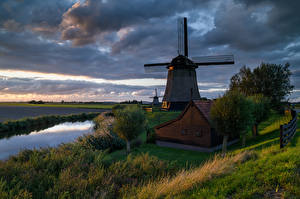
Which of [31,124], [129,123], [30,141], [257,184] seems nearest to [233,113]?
[129,123]

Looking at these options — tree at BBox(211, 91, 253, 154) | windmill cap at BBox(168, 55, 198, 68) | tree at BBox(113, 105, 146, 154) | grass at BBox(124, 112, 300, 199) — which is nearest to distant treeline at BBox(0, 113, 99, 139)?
tree at BBox(113, 105, 146, 154)

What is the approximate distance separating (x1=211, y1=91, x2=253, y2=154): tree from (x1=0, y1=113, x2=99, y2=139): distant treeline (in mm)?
39560

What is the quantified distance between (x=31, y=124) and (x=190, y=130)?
153ft

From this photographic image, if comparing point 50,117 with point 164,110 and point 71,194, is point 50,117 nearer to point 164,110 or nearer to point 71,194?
point 164,110

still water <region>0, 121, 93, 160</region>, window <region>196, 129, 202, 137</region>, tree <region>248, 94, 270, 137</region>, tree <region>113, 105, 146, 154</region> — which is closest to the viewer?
tree <region>113, 105, 146, 154</region>

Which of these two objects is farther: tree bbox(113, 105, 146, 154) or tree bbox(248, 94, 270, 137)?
tree bbox(248, 94, 270, 137)

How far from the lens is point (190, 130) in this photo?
795 inches

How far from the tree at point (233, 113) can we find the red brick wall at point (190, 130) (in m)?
2.90

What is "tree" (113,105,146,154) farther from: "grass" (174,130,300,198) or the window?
"grass" (174,130,300,198)

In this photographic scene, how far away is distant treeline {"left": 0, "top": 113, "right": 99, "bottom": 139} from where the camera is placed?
126ft

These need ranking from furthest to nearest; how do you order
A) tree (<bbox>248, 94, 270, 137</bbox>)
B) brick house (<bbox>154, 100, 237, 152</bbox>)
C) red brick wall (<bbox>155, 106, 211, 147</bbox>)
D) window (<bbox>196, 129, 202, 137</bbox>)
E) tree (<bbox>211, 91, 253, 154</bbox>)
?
1. tree (<bbox>248, 94, 270, 137</bbox>)
2. window (<bbox>196, 129, 202, 137</bbox>)
3. red brick wall (<bbox>155, 106, 211, 147</bbox>)
4. brick house (<bbox>154, 100, 237, 152</bbox>)
5. tree (<bbox>211, 91, 253, 154</bbox>)

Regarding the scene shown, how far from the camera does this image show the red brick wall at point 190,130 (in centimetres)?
1900

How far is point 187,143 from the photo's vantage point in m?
20.5

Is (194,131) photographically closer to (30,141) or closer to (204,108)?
(204,108)
